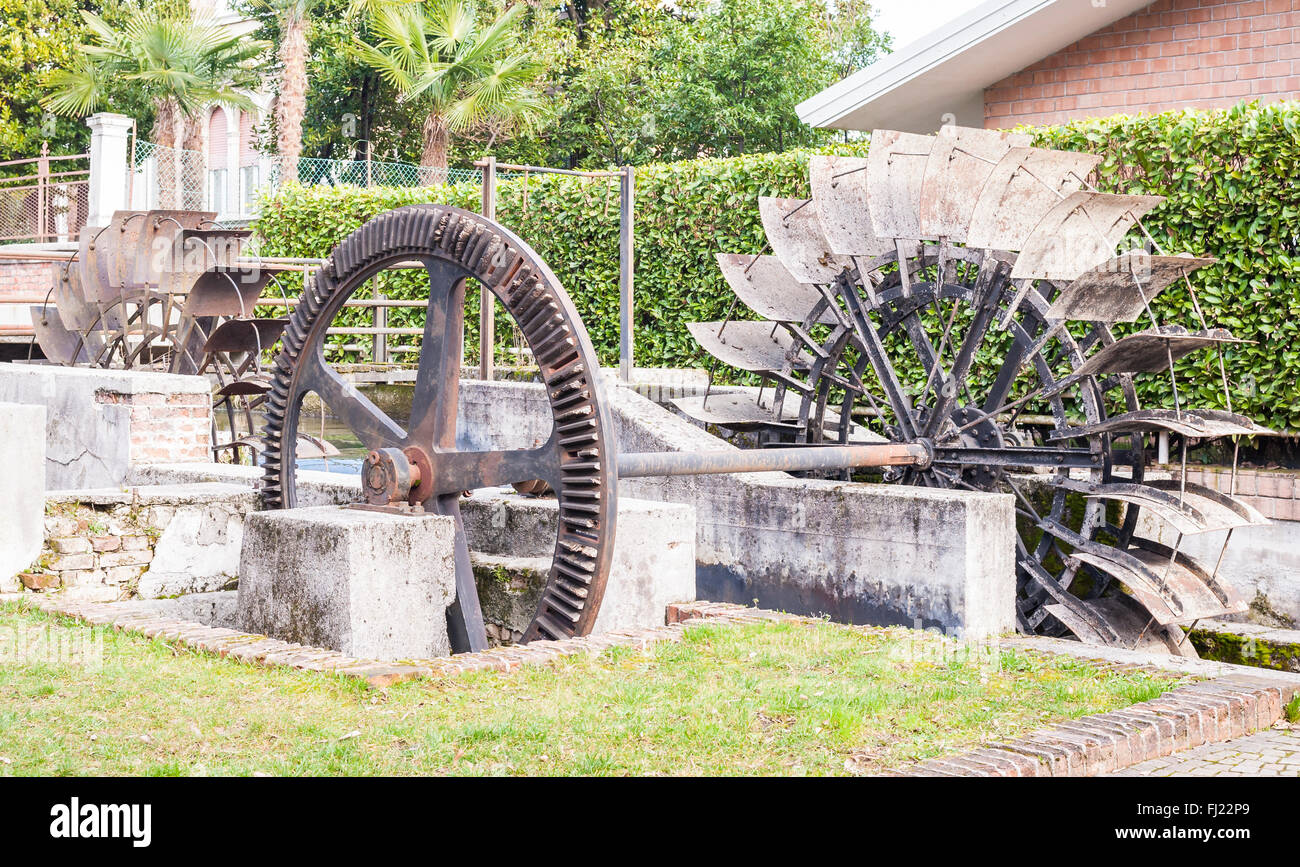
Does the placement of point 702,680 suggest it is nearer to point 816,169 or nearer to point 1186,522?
point 1186,522

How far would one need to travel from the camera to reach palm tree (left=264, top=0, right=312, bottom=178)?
26547 millimetres

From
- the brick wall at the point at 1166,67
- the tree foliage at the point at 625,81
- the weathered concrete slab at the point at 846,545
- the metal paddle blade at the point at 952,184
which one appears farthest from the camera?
the tree foliage at the point at 625,81

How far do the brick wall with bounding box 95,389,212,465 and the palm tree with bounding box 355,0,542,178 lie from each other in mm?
15177

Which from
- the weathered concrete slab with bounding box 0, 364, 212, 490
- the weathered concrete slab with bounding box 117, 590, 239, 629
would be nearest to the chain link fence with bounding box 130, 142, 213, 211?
the weathered concrete slab with bounding box 0, 364, 212, 490

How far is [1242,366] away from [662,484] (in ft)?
13.6

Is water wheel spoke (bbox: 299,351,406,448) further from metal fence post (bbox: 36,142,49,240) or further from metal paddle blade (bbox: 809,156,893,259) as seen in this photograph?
metal fence post (bbox: 36,142,49,240)

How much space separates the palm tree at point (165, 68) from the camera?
26031 mm

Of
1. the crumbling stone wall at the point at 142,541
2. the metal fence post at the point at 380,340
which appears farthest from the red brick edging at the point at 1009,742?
the metal fence post at the point at 380,340

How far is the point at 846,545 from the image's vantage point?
7496 millimetres

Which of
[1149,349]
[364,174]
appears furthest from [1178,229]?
[364,174]

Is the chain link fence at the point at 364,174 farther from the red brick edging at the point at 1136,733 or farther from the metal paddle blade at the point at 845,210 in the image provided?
the red brick edging at the point at 1136,733

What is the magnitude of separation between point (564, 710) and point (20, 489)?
4.16 meters

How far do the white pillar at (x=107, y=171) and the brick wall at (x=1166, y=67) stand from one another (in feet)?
47.7

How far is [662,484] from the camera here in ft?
28.9
